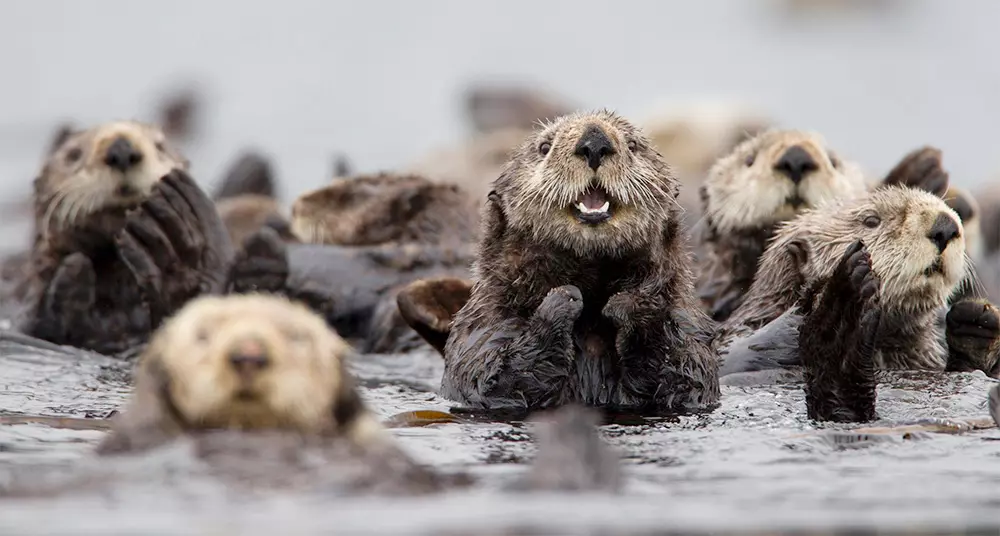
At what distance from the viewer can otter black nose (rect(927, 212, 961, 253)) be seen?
7582 millimetres

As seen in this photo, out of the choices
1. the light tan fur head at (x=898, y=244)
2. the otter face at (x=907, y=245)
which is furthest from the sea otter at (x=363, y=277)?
the otter face at (x=907, y=245)

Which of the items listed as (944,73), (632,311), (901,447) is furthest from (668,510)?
(944,73)

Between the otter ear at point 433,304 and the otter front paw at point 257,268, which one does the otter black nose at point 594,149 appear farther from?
the otter front paw at point 257,268

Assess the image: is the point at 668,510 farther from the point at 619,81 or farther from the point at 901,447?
the point at 619,81

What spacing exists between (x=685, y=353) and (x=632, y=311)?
0.35m

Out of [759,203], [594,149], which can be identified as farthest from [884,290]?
[759,203]

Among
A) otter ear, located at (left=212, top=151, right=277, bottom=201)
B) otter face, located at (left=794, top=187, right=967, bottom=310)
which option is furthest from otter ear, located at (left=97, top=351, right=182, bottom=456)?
otter ear, located at (left=212, top=151, right=277, bottom=201)

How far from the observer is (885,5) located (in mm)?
34000

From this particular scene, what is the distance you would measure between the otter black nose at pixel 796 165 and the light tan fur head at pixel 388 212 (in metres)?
2.62

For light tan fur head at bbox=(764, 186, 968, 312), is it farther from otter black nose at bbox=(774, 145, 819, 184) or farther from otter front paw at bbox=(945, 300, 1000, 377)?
otter black nose at bbox=(774, 145, 819, 184)

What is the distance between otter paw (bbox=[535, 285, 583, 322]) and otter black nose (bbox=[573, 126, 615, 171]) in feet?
1.72

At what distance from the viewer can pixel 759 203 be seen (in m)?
9.63

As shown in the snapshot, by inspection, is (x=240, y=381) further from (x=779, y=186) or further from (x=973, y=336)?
(x=779, y=186)

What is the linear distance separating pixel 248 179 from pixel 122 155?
18.3ft
